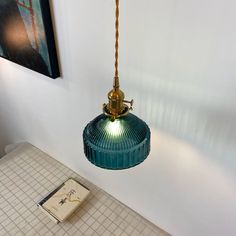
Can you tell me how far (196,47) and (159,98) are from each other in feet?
0.80

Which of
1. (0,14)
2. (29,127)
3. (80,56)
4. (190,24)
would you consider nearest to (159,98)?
(190,24)

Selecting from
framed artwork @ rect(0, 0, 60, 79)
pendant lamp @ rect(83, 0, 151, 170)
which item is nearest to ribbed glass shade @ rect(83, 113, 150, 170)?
pendant lamp @ rect(83, 0, 151, 170)

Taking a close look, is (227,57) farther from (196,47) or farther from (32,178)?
(32,178)

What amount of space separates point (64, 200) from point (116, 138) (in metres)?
0.87

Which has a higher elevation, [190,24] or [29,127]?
[190,24]

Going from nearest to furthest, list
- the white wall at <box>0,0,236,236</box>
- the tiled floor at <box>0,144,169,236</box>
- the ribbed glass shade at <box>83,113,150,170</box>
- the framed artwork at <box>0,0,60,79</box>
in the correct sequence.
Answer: the ribbed glass shade at <box>83,113,150,170</box> < the white wall at <box>0,0,236,236</box> < the framed artwork at <box>0,0,60,79</box> < the tiled floor at <box>0,144,169,236</box>

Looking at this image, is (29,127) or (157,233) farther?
(29,127)

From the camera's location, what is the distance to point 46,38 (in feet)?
3.70

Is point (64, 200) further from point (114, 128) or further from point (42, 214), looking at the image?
point (114, 128)

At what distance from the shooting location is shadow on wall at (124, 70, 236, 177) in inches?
32.7

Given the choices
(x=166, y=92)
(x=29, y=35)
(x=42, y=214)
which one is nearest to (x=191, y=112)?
(x=166, y=92)

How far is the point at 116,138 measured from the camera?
→ 635 millimetres

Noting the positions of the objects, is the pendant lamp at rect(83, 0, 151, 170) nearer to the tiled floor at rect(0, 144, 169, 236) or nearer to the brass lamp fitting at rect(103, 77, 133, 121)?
the brass lamp fitting at rect(103, 77, 133, 121)

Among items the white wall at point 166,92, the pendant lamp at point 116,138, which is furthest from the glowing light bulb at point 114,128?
the white wall at point 166,92
